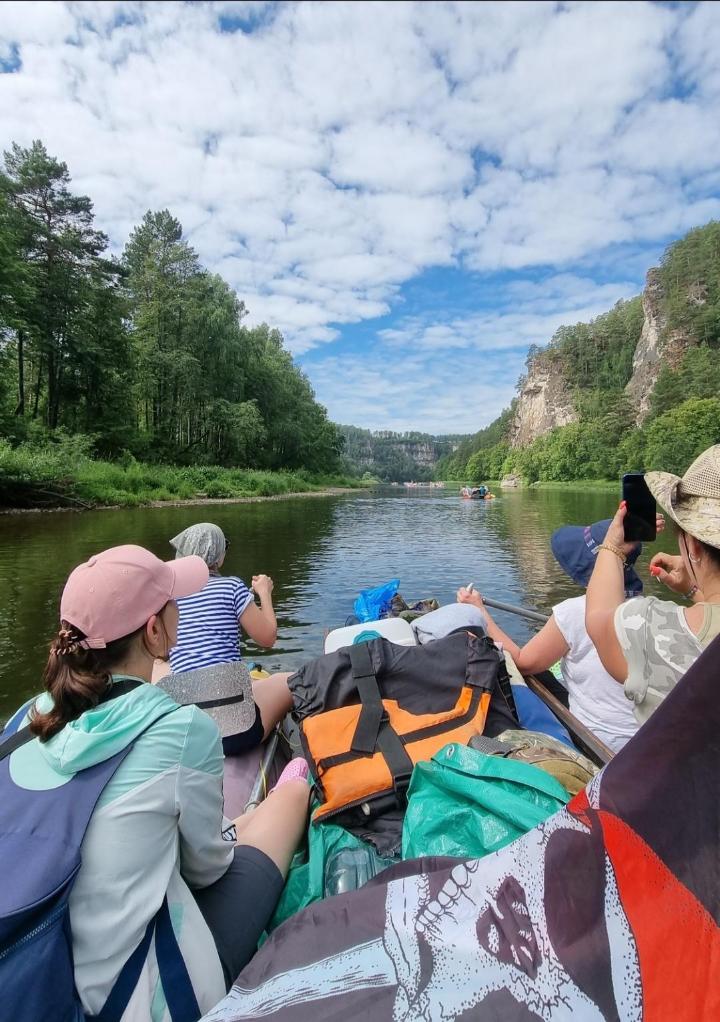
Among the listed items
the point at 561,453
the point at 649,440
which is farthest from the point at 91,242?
the point at 561,453

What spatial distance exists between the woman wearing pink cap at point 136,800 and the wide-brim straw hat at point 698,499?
1.44 metres

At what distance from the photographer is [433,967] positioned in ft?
3.47

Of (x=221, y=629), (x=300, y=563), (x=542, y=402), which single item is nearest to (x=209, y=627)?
(x=221, y=629)

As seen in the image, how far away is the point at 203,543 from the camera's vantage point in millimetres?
3242

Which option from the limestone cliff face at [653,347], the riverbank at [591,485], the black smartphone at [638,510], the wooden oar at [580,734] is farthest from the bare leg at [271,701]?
the limestone cliff face at [653,347]

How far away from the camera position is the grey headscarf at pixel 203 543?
3236 millimetres

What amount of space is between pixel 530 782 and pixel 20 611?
786 centimetres

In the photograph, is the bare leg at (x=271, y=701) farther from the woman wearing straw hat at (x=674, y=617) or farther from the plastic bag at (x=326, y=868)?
the woman wearing straw hat at (x=674, y=617)

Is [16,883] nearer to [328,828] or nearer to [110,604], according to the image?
[110,604]

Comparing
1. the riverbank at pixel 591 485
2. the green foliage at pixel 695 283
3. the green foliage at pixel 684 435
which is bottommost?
the riverbank at pixel 591 485

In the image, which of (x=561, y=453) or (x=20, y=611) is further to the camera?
(x=561, y=453)

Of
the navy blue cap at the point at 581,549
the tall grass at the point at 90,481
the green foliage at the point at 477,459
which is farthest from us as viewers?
the green foliage at the point at 477,459

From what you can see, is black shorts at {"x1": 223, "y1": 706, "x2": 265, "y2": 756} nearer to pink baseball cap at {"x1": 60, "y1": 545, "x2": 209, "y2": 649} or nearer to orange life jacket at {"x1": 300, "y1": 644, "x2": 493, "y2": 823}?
orange life jacket at {"x1": 300, "y1": 644, "x2": 493, "y2": 823}

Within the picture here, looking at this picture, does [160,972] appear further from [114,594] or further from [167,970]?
[114,594]
